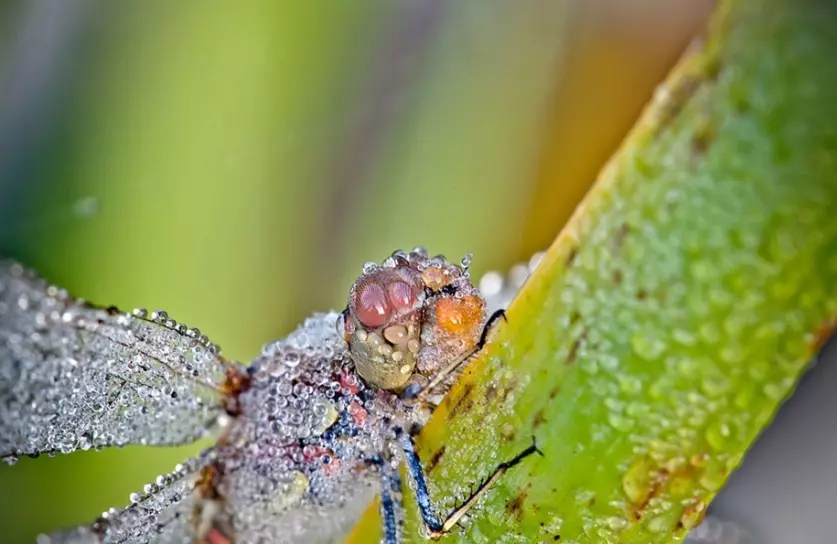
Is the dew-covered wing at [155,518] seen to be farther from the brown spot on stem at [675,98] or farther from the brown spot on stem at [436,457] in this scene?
the brown spot on stem at [675,98]

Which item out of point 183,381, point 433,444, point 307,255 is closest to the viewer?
point 433,444

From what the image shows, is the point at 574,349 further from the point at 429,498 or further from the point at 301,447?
the point at 301,447

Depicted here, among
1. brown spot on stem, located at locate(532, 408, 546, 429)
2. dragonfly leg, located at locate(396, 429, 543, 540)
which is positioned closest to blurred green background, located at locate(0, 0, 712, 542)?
dragonfly leg, located at locate(396, 429, 543, 540)

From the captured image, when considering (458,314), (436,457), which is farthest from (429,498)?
(458,314)

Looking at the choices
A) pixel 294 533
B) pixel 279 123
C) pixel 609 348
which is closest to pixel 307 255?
pixel 279 123

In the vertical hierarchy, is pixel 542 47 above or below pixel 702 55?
above

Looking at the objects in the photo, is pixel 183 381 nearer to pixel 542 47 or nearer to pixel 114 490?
pixel 114 490
